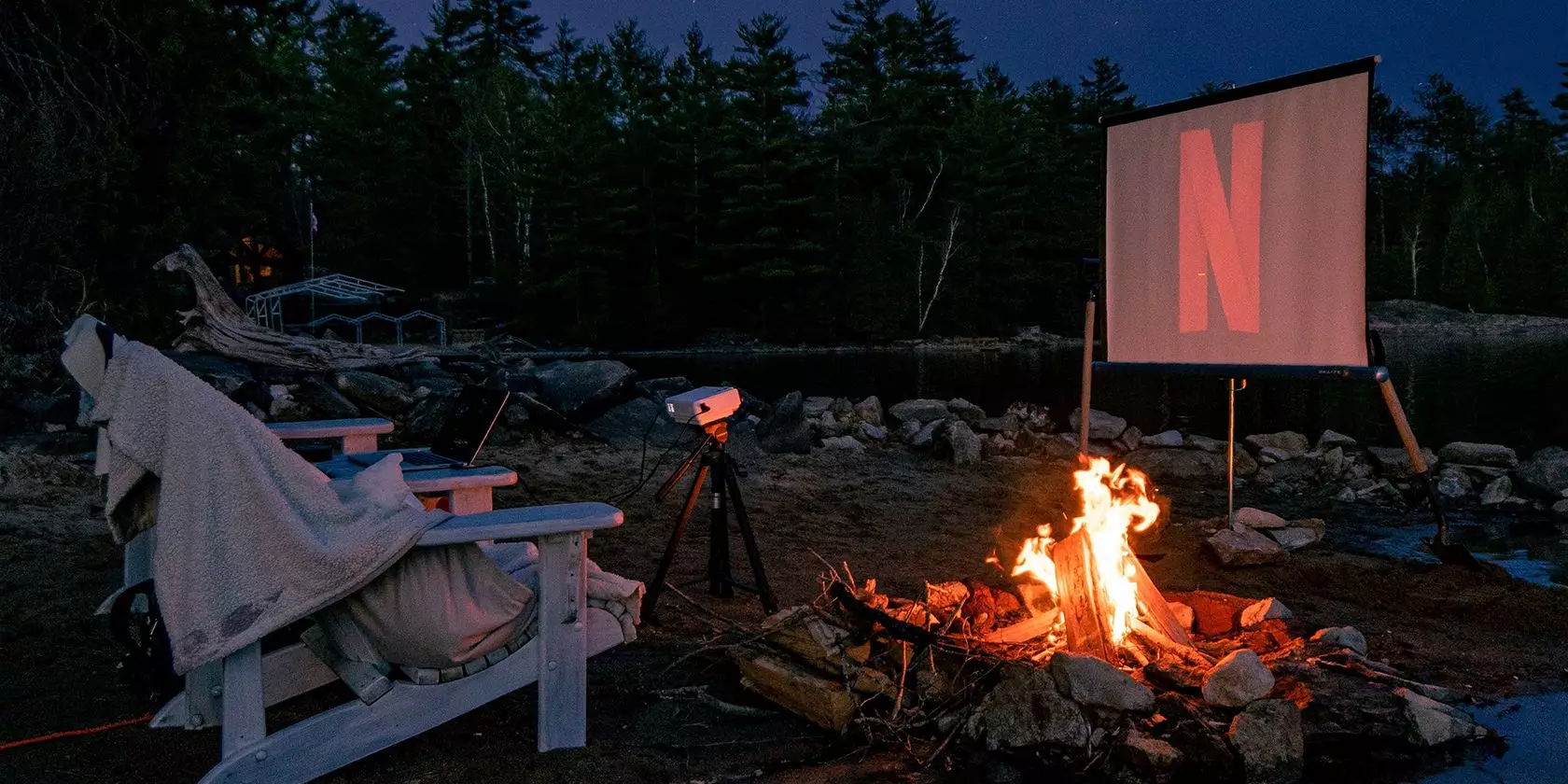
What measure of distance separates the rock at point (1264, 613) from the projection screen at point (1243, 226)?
168 centimetres

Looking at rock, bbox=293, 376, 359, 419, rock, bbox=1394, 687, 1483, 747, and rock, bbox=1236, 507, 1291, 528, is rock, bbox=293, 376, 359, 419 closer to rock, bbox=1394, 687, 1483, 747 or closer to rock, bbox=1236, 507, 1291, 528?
rock, bbox=1236, 507, 1291, 528

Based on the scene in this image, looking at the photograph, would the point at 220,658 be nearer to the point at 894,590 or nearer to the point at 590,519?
the point at 590,519

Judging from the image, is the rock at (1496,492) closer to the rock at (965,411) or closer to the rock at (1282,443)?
the rock at (1282,443)

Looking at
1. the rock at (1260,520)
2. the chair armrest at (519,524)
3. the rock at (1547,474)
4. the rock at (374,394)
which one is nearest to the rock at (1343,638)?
the rock at (1260,520)

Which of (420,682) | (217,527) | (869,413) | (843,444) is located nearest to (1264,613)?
(420,682)

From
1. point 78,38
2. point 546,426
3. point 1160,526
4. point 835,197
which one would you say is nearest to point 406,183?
point 835,197

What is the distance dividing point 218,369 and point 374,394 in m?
1.90

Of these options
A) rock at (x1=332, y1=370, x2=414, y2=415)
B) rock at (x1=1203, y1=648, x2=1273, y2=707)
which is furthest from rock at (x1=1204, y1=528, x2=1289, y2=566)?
rock at (x1=332, y1=370, x2=414, y2=415)

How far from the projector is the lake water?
10530mm

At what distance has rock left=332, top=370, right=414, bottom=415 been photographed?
10.0m

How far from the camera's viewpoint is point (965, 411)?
13.4m

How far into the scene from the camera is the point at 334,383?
1029cm

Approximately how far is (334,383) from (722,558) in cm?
746

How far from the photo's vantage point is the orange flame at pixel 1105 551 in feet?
12.2
